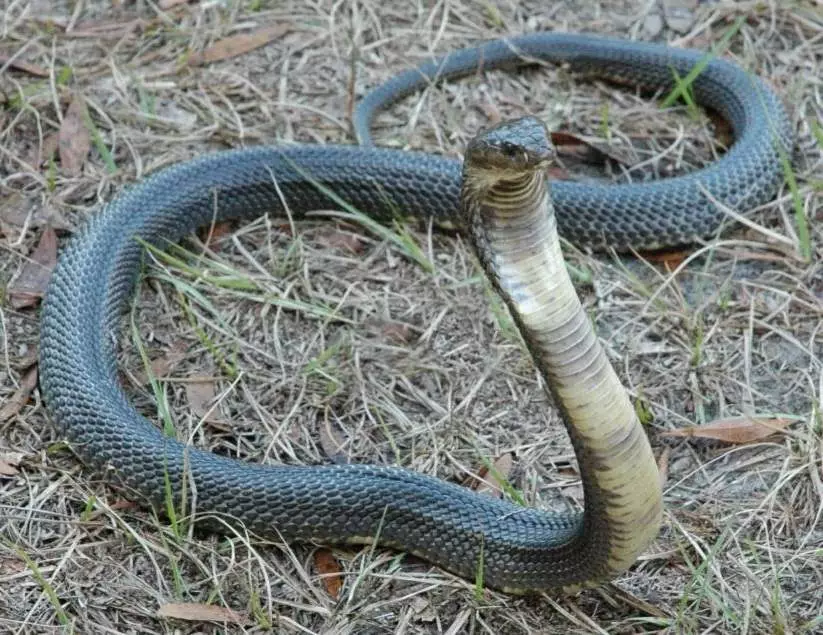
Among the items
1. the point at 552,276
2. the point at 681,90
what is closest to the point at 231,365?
the point at 552,276

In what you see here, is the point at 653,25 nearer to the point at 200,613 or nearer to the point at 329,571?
the point at 329,571

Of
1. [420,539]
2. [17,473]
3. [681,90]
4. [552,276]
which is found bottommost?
[17,473]

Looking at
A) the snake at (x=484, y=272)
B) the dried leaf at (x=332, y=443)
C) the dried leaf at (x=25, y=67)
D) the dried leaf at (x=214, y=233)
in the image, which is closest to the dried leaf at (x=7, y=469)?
the snake at (x=484, y=272)

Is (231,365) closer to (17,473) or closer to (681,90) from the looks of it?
(17,473)

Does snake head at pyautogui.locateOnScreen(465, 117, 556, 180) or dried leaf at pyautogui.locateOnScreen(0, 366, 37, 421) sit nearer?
snake head at pyautogui.locateOnScreen(465, 117, 556, 180)

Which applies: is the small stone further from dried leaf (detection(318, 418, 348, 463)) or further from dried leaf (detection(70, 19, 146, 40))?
dried leaf (detection(318, 418, 348, 463))

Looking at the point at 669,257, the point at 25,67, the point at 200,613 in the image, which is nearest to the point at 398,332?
the point at 669,257

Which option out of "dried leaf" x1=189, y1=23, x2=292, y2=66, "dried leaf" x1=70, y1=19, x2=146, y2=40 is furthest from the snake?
"dried leaf" x1=70, y1=19, x2=146, y2=40
